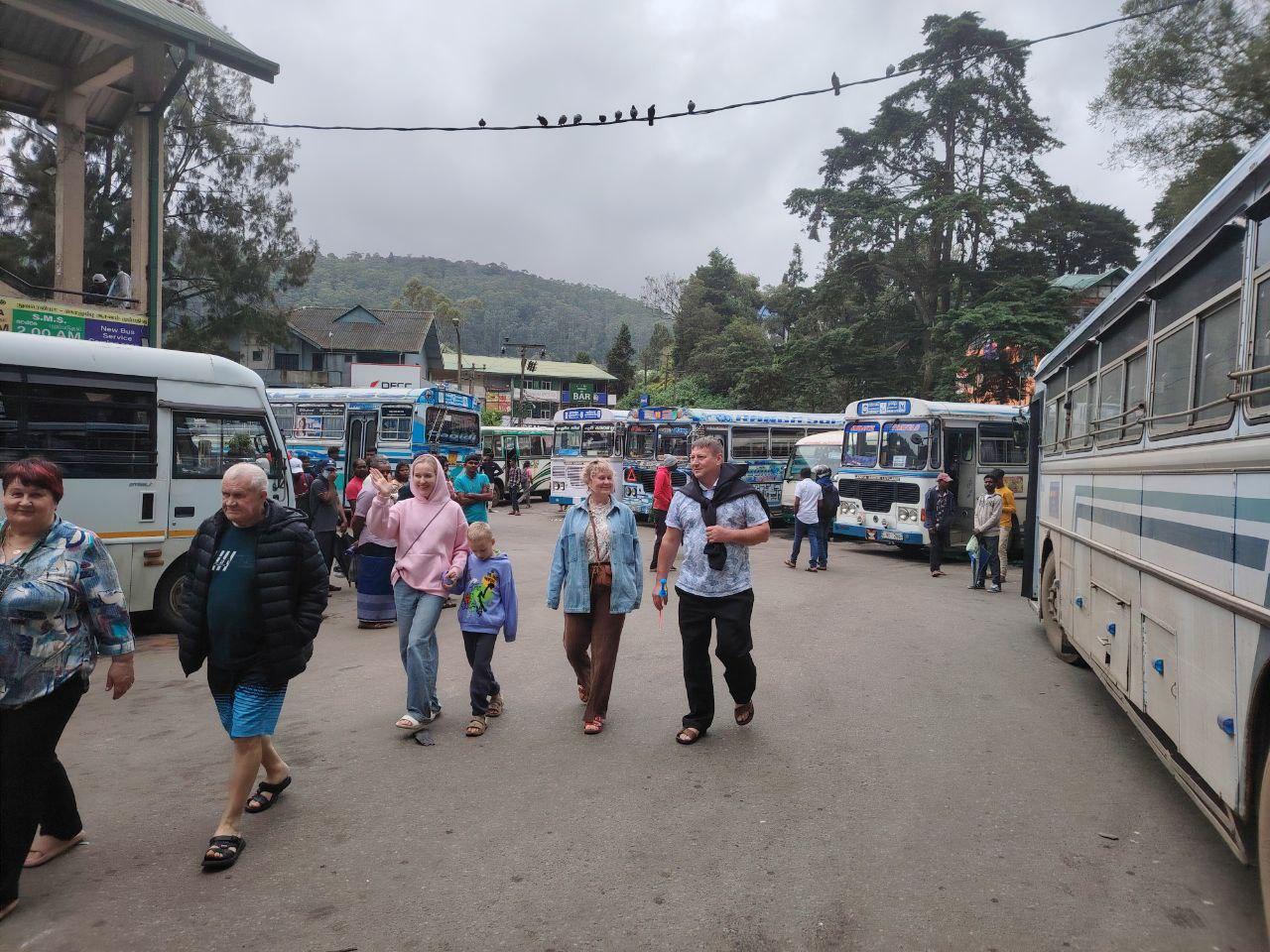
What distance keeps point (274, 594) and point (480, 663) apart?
202 cm

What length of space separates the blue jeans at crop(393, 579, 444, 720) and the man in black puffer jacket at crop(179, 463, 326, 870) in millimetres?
1484

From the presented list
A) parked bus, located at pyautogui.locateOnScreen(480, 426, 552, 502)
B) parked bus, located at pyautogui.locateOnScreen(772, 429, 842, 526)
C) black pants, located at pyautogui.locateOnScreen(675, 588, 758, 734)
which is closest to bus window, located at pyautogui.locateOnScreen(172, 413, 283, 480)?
black pants, located at pyautogui.locateOnScreen(675, 588, 758, 734)

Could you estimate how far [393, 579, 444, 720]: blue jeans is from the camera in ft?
17.7

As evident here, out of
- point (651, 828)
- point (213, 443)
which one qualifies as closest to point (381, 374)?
point (213, 443)

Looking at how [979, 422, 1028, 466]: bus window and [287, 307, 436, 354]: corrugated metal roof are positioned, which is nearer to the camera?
[979, 422, 1028, 466]: bus window

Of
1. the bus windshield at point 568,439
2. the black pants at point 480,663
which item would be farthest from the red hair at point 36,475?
the bus windshield at point 568,439

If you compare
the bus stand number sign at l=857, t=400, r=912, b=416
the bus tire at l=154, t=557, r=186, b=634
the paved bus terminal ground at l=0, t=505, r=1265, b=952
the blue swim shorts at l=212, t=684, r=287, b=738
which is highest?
the bus stand number sign at l=857, t=400, r=912, b=416

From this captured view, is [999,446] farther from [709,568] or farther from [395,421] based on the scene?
[395,421]

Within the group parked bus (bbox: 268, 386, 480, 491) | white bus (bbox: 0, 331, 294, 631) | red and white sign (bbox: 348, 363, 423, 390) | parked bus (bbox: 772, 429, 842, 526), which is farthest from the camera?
red and white sign (bbox: 348, 363, 423, 390)

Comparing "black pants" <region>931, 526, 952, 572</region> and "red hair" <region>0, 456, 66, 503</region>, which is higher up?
"red hair" <region>0, 456, 66, 503</region>

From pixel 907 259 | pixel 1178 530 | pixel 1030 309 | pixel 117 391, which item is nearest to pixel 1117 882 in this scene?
pixel 1178 530

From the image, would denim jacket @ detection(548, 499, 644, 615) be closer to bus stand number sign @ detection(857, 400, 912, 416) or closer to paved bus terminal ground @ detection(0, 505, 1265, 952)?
paved bus terminal ground @ detection(0, 505, 1265, 952)

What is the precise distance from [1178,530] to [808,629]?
535cm

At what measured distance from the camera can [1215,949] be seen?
3.06m
